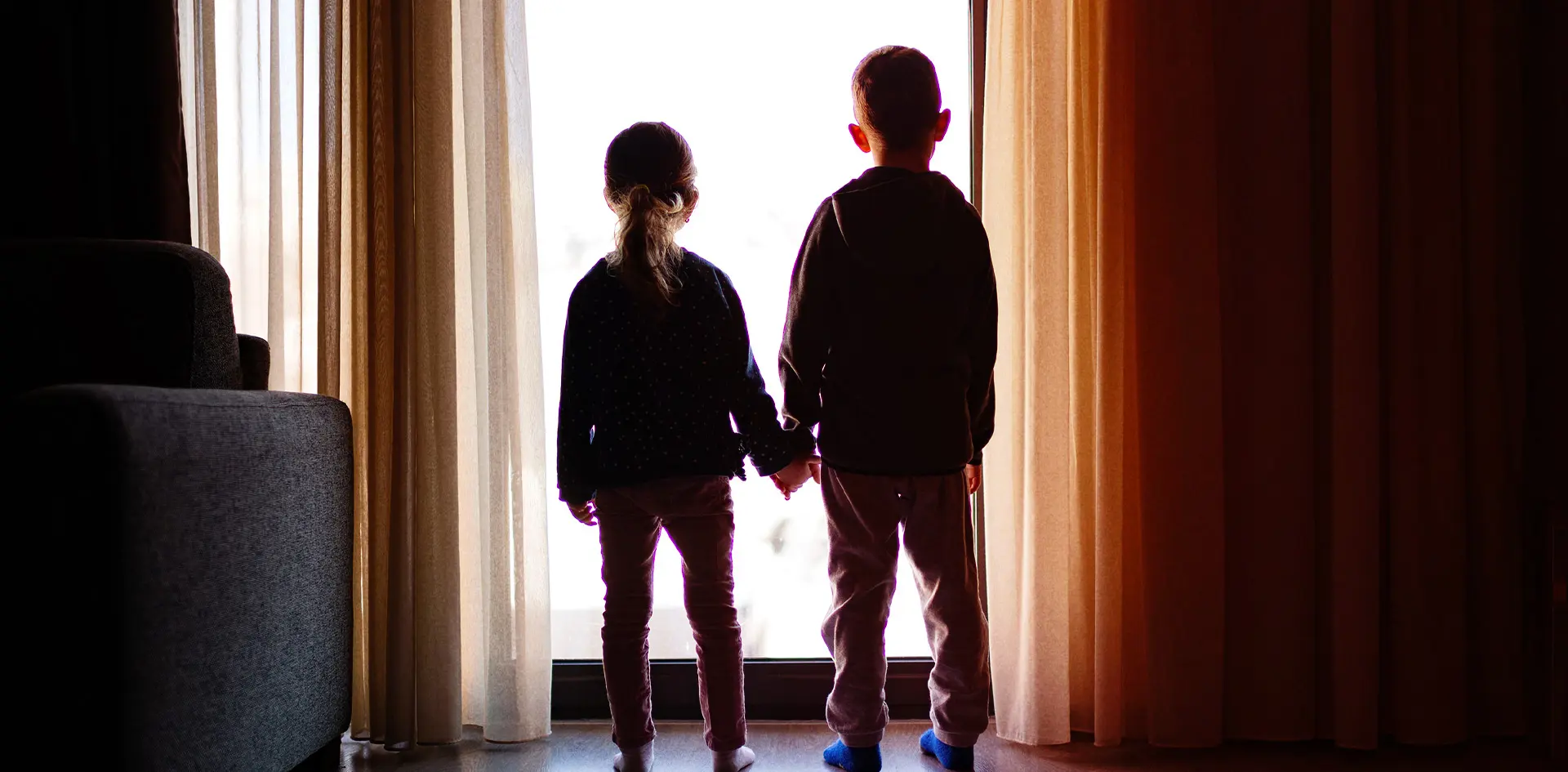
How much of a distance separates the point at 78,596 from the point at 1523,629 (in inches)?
92.8

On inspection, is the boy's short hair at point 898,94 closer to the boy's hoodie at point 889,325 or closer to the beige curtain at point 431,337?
the boy's hoodie at point 889,325

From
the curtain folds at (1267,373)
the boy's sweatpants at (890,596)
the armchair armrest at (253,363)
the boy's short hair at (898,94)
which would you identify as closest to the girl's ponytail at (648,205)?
the boy's short hair at (898,94)

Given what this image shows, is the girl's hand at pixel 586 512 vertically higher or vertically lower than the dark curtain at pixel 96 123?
lower

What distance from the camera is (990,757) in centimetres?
167

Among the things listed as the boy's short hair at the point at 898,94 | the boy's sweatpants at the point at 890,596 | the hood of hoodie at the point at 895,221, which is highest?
the boy's short hair at the point at 898,94

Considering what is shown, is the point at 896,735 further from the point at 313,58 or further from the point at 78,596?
the point at 313,58

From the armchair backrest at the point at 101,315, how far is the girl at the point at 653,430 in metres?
0.58

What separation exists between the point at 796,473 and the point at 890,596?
0.28 meters

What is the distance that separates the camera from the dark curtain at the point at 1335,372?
1.67 m

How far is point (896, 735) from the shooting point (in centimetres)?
179

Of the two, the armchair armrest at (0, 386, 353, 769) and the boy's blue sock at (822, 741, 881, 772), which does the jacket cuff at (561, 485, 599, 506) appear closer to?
the armchair armrest at (0, 386, 353, 769)

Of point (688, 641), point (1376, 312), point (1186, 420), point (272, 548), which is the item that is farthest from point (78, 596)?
point (1376, 312)

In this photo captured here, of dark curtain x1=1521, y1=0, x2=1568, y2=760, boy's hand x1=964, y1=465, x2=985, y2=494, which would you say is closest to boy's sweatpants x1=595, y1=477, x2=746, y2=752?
boy's hand x1=964, y1=465, x2=985, y2=494

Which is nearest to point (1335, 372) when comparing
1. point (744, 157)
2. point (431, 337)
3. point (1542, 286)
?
point (1542, 286)
